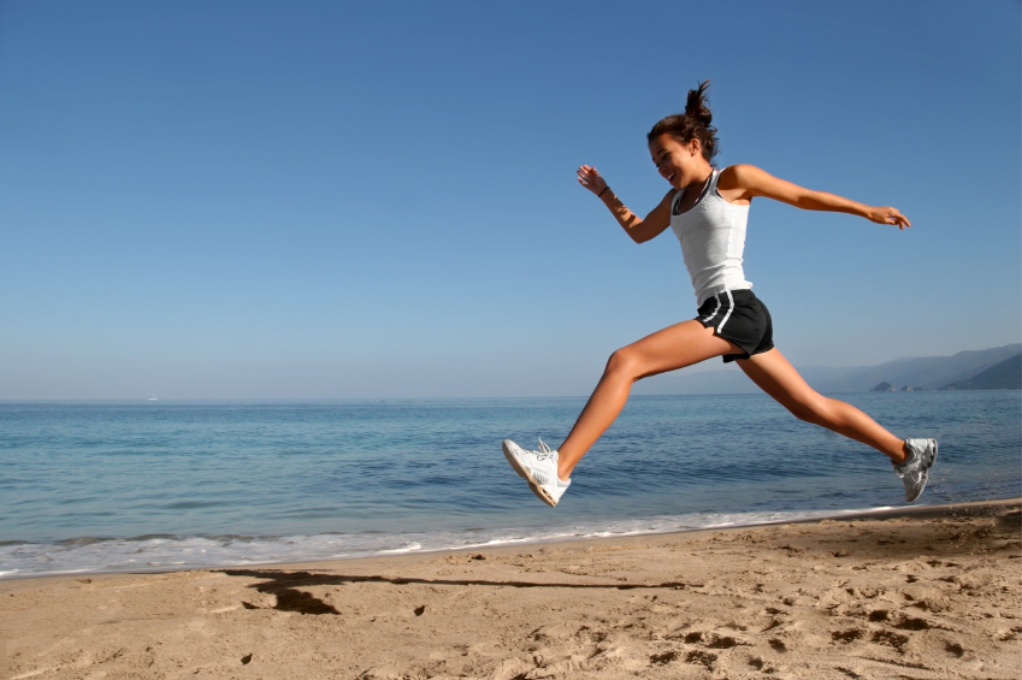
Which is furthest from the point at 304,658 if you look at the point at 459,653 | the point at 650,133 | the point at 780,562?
the point at 780,562

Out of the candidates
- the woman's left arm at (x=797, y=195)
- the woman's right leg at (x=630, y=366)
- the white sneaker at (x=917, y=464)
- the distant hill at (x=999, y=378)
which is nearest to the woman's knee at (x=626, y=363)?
the woman's right leg at (x=630, y=366)

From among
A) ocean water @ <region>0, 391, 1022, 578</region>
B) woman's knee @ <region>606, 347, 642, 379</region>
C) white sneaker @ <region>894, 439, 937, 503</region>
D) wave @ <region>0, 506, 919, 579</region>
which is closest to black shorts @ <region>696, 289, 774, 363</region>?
woman's knee @ <region>606, 347, 642, 379</region>

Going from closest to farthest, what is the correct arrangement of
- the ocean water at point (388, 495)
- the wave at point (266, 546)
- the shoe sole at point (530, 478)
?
the shoe sole at point (530, 478)
the wave at point (266, 546)
the ocean water at point (388, 495)

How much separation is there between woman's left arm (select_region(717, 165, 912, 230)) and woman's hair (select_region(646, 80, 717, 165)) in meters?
0.30

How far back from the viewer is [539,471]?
2561 millimetres

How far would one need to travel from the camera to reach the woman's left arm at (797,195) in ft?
9.34

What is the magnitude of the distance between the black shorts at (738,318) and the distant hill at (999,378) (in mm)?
107865

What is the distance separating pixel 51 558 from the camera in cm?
593

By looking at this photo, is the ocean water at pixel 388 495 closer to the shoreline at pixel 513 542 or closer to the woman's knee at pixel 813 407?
the shoreline at pixel 513 542

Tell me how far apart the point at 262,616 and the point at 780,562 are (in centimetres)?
331

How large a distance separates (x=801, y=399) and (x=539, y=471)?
54.0 inches

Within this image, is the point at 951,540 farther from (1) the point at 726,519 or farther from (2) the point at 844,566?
(1) the point at 726,519

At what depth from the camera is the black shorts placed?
2.77 m

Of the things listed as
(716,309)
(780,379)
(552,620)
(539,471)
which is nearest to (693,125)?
(716,309)
